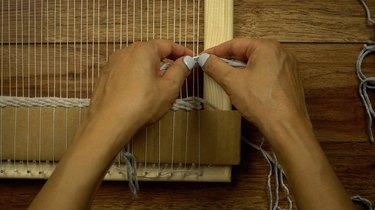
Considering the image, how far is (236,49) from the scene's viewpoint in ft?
2.36

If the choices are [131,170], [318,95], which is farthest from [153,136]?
[318,95]

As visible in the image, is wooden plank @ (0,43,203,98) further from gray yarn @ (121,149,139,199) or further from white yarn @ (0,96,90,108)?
gray yarn @ (121,149,139,199)

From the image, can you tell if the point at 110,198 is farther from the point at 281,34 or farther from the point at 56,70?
the point at 281,34

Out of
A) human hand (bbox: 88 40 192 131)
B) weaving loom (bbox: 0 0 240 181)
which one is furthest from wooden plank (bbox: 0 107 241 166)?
human hand (bbox: 88 40 192 131)

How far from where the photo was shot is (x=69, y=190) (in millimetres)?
Result: 583

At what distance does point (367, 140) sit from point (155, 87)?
0.46 m

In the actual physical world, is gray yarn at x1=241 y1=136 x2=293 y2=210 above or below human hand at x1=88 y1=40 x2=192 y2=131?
below

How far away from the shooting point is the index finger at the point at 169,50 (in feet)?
2.27

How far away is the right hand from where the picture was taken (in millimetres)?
651

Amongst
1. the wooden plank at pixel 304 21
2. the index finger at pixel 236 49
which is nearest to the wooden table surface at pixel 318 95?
the wooden plank at pixel 304 21

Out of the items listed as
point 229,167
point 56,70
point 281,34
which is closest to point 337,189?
point 229,167

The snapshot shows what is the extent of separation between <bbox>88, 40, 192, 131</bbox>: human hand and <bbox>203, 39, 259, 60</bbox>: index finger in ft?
0.27

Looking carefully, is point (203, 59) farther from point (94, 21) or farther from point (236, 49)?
point (94, 21)

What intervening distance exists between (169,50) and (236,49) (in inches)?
4.5
